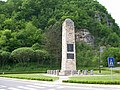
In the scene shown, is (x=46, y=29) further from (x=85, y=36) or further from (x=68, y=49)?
(x=68, y=49)

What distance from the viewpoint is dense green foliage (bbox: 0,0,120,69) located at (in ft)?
216

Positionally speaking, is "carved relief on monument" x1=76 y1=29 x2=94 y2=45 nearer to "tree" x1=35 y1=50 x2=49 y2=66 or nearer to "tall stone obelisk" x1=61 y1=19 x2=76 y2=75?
"tree" x1=35 y1=50 x2=49 y2=66

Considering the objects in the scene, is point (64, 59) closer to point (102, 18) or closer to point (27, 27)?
point (27, 27)

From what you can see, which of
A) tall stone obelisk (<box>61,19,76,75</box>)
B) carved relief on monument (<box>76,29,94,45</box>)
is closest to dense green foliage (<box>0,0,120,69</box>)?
carved relief on monument (<box>76,29,94,45</box>)

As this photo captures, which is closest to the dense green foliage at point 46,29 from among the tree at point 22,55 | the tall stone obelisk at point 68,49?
the tree at point 22,55

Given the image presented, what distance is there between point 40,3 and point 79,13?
617 inches

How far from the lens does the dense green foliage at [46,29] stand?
65875mm

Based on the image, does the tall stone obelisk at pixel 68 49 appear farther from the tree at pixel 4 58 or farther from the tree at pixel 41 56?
the tree at pixel 4 58

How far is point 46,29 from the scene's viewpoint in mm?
81875

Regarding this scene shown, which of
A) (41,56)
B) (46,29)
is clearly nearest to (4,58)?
(41,56)

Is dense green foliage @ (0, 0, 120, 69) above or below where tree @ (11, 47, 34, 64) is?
above

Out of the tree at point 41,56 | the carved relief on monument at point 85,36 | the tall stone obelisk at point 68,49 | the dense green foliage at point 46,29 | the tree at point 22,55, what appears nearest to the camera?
the tall stone obelisk at point 68,49

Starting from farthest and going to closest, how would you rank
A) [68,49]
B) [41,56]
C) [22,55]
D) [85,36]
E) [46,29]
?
1. [85,36]
2. [46,29]
3. [41,56]
4. [22,55]
5. [68,49]

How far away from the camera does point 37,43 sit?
72.1 metres
